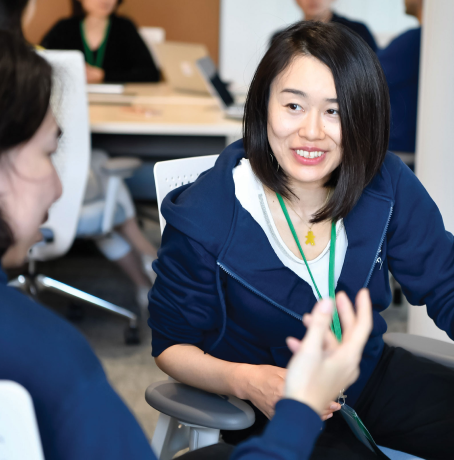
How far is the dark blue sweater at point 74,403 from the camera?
590mm

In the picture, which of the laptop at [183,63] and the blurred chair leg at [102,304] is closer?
the blurred chair leg at [102,304]

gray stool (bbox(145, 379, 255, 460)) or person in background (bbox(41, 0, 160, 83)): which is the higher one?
person in background (bbox(41, 0, 160, 83))

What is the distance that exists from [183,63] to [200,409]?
2.87 m

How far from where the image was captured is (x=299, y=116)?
1176 mm

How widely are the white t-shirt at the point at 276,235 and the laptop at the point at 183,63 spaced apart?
7.74 feet

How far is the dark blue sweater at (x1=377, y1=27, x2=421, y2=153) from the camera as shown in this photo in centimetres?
262

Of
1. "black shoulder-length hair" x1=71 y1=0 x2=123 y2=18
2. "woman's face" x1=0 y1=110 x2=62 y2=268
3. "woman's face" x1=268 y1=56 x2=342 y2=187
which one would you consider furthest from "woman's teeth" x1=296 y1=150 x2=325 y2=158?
"black shoulder-length hair" x1=71 y1=0 x2=123 y2=18

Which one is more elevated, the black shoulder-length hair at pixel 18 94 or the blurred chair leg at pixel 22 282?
the black shoulder-length hair at pixel 18 94

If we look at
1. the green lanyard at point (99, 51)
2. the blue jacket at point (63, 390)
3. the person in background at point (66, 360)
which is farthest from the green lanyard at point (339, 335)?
the green lanyard at point (99, 51)

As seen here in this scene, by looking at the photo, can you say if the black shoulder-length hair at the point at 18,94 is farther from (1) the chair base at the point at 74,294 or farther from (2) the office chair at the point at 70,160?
(1) the chair base at the point at 74,294

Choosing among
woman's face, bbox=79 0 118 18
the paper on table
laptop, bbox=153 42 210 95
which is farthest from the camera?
woman's face, bbox=79 0 118 18

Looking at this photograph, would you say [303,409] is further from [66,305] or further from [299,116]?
[66,305]

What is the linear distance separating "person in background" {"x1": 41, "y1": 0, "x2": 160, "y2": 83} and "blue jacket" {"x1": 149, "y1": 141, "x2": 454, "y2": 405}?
294cm

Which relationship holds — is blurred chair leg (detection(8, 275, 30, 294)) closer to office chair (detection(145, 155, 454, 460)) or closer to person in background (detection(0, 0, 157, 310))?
person in background (detection(0, 0, 157, 310))
